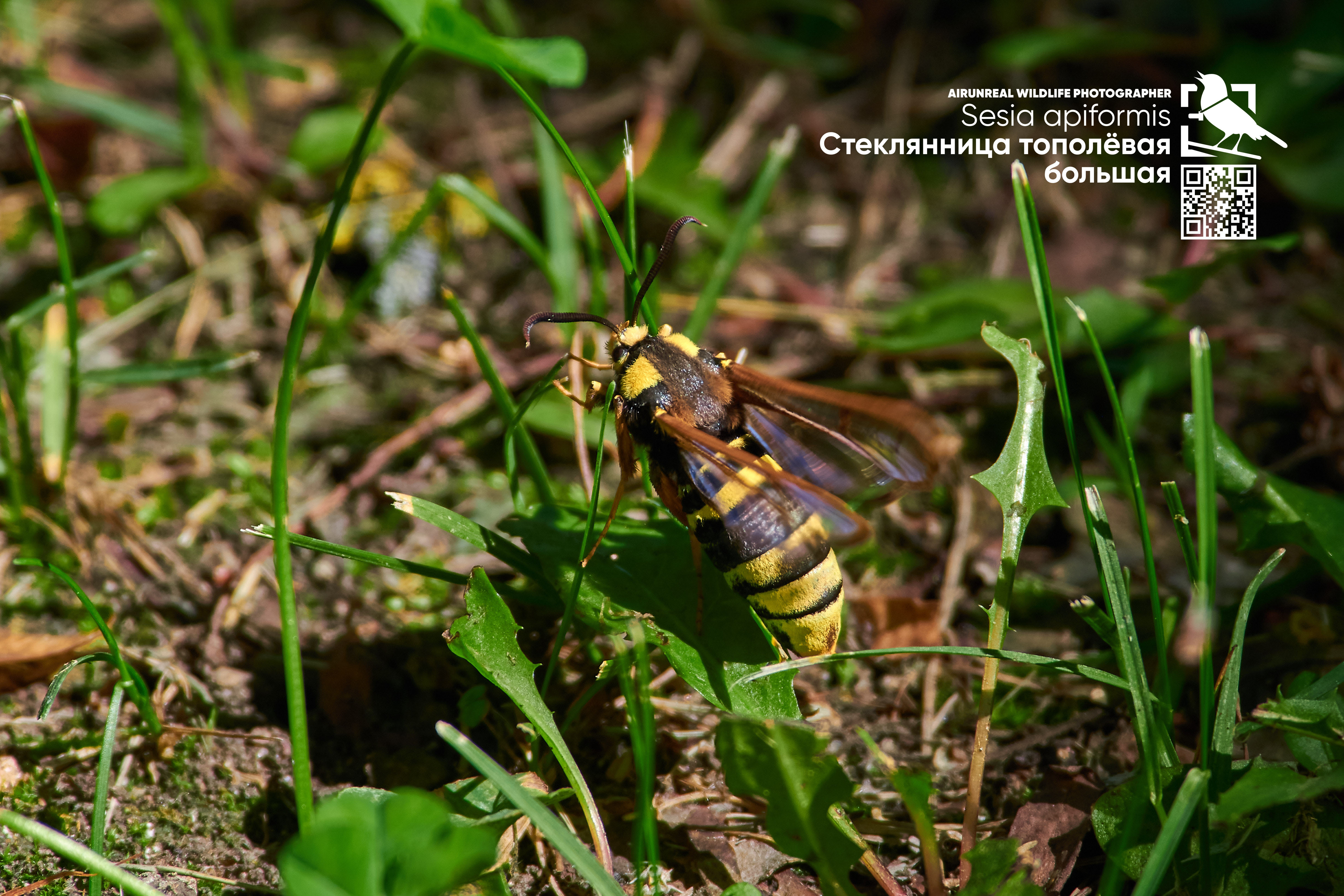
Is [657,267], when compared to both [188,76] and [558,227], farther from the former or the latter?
[188,76]

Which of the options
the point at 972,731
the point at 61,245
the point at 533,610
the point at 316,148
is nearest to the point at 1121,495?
→ the point at 972,731

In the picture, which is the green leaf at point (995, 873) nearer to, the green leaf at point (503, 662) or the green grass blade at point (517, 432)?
the green leaf at point (503, 662)

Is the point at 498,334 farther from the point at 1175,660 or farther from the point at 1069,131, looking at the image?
the point at 1069,131

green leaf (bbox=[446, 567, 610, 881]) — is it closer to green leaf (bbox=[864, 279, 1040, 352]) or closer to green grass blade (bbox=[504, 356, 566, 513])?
green grass blade (bbox=[504, 356, 566, 513])

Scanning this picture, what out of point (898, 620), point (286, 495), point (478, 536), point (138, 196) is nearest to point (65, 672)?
point (286, 495)

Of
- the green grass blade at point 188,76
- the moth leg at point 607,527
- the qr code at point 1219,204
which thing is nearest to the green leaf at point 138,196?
the green grass blade at point 188,76
